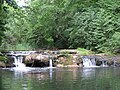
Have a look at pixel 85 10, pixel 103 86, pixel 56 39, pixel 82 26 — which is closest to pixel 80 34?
pixel 82 26

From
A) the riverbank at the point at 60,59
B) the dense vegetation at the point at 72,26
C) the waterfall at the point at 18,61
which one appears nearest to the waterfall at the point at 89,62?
the riverbank at the point at 60,59

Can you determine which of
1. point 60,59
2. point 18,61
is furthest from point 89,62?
point 18,61

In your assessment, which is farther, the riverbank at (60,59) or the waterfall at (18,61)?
the waterfall at (18,61)

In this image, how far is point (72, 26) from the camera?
43219mm

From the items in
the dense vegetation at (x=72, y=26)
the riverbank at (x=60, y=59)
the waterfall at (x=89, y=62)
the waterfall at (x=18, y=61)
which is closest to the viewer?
the riverbank at (x=60, y=59)

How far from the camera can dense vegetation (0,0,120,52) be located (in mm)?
40281

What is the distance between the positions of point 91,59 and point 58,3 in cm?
1542

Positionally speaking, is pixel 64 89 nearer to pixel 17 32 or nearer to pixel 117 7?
pixel 117 7

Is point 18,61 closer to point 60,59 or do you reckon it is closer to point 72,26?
point 60,59

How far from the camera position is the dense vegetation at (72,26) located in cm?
4028

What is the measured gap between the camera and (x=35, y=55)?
32094mm

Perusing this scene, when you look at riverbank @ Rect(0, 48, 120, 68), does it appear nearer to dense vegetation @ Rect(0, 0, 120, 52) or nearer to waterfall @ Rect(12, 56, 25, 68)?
waterfall @ Rect(12, 56, 25, 68)

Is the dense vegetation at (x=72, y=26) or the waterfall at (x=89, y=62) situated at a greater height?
the dense vegetation at (x=72, y=26)

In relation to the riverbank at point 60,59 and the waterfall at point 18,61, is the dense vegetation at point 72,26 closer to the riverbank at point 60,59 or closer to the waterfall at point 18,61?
the riverbank at point 60,59
